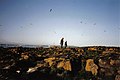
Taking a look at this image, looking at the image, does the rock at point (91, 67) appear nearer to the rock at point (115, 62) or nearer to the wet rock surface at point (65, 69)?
the wet rock surface at point (65, 69)

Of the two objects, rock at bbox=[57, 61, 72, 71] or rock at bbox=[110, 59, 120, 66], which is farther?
rock at bbox=[110, 59, 120, 66]

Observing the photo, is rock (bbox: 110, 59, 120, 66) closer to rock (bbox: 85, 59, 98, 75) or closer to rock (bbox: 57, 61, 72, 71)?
rock (bbox: 85, 59, 98, 75)

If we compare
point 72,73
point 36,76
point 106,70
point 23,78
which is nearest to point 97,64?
point 106,70

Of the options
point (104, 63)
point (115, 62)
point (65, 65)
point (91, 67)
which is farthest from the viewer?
point (104, 63)

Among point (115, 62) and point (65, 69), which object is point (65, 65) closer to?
point (65, 69)

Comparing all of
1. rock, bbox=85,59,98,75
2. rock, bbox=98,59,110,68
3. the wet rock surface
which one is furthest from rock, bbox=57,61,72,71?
rock, bbox=98,59,110,68

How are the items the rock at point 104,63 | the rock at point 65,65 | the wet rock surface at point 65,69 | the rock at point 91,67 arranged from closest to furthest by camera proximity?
the wet rock surface at point 65,69, the rock at point 91,67, the rock at point 65,65, the rock at point 104,63

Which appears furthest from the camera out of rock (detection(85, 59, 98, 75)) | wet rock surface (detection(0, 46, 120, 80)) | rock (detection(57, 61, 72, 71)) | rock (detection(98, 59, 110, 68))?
rock (detection(98, 59, 110, 68))

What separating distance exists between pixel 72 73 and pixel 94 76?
5.02 feet

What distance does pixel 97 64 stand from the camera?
13594 mm

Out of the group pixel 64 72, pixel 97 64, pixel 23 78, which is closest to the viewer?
pixel 23 78

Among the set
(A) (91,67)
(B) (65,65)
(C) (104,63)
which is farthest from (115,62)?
(B) (65,65)

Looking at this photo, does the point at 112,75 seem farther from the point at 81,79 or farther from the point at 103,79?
the point at 81,79

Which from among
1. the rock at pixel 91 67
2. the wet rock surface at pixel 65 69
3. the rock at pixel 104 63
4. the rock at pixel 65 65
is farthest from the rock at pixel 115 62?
the rock at pixel 65 65
